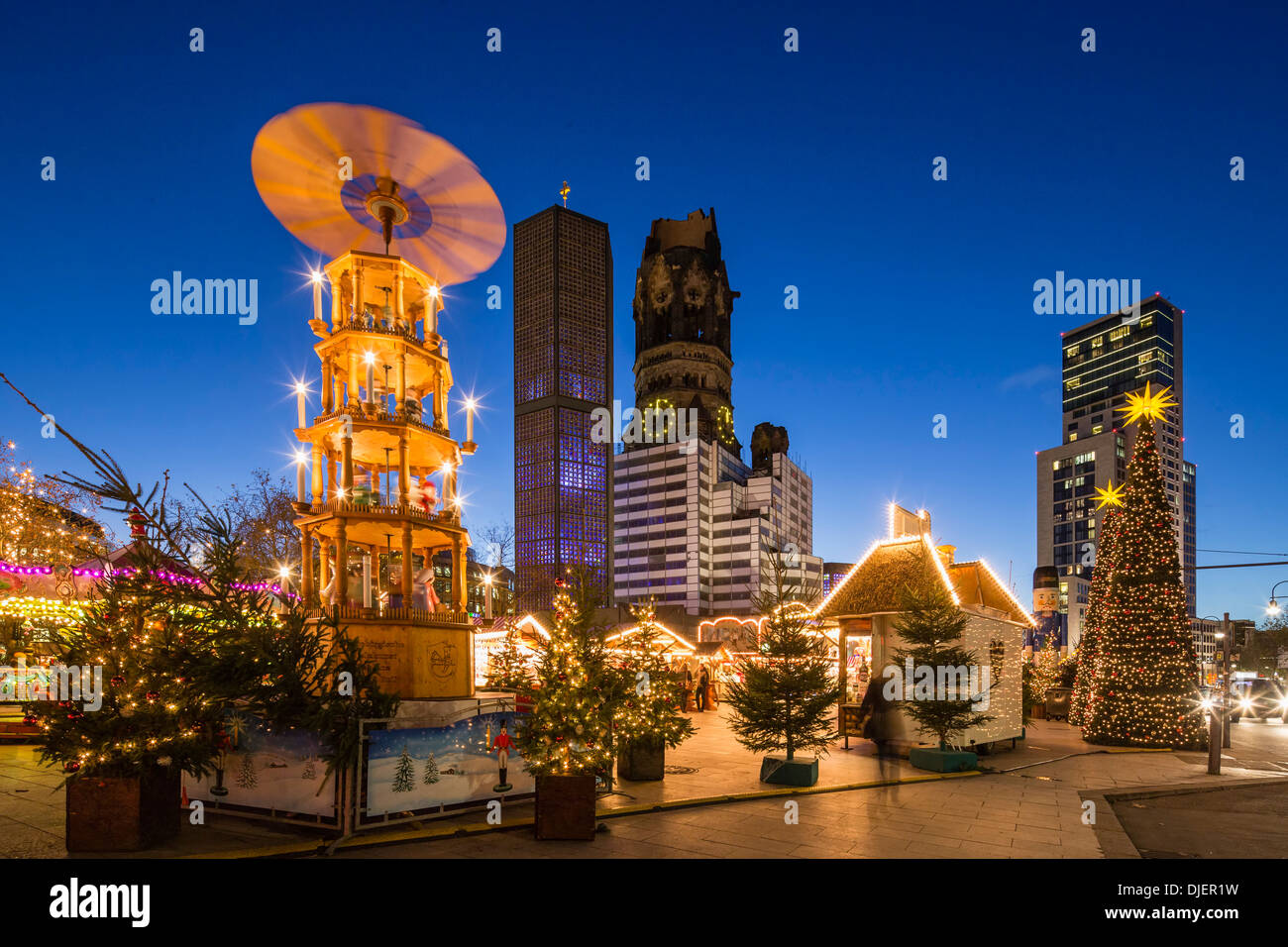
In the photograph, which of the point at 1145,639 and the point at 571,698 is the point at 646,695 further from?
the point at 1145,639

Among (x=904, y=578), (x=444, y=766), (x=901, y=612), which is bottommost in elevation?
(x=444, y=766)

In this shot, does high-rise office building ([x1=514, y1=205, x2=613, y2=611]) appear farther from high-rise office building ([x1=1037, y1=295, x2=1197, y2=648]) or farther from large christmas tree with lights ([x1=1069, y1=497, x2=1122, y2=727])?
large christmas tree with lights ([x1=1069, y1=497, x2=1122, y2=727])

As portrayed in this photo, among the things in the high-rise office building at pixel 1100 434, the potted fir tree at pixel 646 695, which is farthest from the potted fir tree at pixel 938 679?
the high-rise office building at pixel 1100 434

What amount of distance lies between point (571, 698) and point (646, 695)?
2.00 m

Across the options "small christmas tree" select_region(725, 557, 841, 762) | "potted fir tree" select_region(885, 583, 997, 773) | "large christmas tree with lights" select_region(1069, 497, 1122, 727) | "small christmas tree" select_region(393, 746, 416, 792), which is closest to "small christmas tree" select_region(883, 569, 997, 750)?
"potted fir tree" select_region(885, 583, 997, 773)

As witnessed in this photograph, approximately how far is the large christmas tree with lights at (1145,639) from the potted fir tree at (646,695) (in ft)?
57.5

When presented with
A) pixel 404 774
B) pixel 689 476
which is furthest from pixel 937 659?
pixel 689 476

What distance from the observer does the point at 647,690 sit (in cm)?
1217

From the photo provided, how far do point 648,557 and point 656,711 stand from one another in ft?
446

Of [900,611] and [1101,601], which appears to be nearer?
[900,611]
